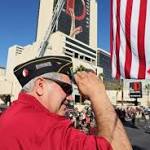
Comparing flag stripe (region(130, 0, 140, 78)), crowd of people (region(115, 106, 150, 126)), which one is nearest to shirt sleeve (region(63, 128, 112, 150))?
flag stripe (region(130, 0, 140, 78))

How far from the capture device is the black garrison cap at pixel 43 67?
1856 mm

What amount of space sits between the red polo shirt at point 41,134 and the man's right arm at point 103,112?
2.3 inches

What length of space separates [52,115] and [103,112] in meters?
0.24

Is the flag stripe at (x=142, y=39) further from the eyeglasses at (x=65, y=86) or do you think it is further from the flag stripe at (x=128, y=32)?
the eyeglasses at (x=65, y=86)

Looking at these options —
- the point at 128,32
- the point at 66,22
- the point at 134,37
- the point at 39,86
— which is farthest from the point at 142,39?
the point at 66,22

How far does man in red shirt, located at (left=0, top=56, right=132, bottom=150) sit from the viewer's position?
1.39 metres

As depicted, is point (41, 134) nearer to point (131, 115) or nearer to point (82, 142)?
point (82, 142)

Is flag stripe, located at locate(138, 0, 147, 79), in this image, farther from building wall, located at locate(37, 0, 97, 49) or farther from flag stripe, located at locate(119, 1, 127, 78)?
building wall, located at locate(37, 0, 97, 49)

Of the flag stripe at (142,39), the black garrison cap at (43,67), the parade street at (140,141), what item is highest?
the flag stripe at (142,39)

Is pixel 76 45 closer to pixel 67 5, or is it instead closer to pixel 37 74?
pixel 67 5

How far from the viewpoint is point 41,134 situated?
1405 mm

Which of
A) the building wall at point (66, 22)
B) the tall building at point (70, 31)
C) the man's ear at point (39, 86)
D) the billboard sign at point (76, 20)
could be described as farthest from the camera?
the billboard sign at point (76, 20)

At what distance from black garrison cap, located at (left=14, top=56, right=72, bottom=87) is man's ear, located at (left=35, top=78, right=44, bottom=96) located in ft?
0.15

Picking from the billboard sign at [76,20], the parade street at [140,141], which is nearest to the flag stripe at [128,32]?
the parade street at [140,141]
